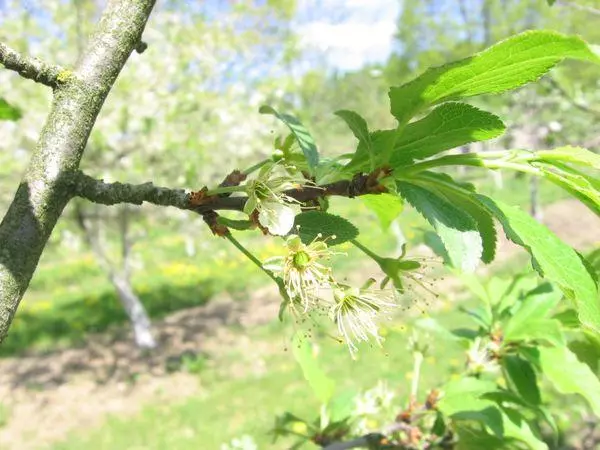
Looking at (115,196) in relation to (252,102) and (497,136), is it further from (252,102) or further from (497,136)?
(252,102)

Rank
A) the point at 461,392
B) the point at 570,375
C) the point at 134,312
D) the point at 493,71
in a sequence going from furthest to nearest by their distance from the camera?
the point at 134,312 < the point at 461,392 < the point at 570,375 < the point at 493,71

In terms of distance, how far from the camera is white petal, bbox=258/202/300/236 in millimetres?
758

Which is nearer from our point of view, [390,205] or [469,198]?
[469,198]

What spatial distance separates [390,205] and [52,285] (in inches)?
497

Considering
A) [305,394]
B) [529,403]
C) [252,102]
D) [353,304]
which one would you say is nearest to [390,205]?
[353,304]

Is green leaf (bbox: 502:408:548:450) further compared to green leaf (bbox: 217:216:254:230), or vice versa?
green leaf (bbox: 502:408:548:450)

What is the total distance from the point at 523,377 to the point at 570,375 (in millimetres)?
149

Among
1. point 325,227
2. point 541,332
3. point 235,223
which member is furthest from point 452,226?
point 541,332

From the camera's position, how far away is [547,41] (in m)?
0.58

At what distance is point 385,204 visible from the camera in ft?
2.91

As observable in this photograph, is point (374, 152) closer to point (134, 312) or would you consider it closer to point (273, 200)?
point (273, 200)

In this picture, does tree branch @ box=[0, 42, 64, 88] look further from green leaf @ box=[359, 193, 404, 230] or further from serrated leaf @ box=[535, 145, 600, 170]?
serrated leaf @ box=[535, 145, 600, 170]

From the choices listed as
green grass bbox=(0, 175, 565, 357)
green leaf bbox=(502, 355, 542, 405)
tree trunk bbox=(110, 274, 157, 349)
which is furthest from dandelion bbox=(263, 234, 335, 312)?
tree trunk bbox=(110, 274, 157, 349)

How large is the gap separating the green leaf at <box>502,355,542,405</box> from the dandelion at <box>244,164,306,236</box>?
0.79m
